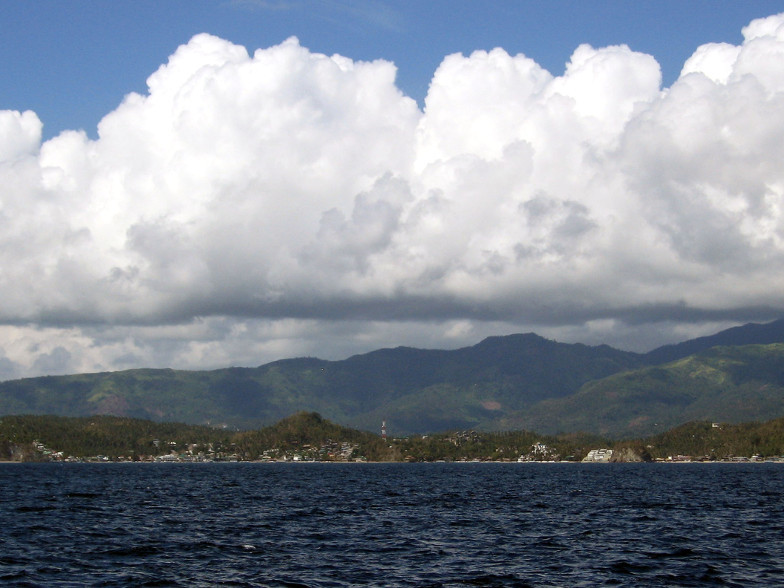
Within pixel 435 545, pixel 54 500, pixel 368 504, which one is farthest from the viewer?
pixel 54 500

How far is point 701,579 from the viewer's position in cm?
7562

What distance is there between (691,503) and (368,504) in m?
62.9

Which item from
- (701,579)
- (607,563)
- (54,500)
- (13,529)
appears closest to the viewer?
(701,579)

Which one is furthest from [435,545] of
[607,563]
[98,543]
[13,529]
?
[13,529]

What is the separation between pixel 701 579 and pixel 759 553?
18833 mm

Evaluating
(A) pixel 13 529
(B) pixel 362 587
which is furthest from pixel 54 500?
(B) pixel 362 587

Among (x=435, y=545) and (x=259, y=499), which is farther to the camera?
(x=259, y=499)

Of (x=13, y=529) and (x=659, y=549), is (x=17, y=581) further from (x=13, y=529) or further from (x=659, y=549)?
(x=659, y=549)

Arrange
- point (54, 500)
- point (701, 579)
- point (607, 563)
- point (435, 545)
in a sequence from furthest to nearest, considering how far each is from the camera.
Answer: point (54, 500) → point (435, 545) → point (607, 563) → point (701, 579)

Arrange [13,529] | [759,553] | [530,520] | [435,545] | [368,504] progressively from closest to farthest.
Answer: [759,553] → [435,545] → [13,529] → [530,520] → [368,504]

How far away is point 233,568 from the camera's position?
80.1 metres

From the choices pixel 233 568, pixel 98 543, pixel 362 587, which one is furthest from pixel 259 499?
pixel 362 587

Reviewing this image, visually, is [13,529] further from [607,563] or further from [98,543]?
[607,563]

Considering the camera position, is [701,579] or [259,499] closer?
[701,579]
